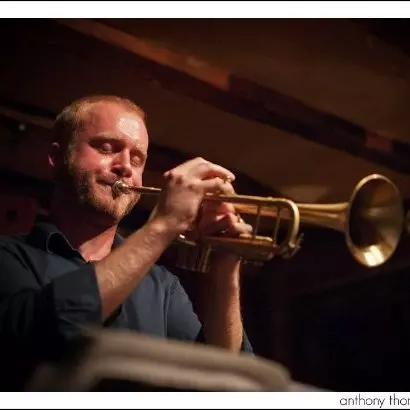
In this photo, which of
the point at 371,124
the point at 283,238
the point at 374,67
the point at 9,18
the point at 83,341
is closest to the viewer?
the point at 83,341

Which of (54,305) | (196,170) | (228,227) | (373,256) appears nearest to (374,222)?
(373,256)

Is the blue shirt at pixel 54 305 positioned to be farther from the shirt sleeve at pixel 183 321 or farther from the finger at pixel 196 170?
the finger at pixel 196 170

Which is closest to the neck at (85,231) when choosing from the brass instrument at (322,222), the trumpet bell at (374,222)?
the brass instrument at (322,222)

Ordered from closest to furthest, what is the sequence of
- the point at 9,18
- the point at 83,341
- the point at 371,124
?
1. the point at 83,341
2. the point at 9,18
3. the point at 371,124

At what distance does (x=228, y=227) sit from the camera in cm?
136

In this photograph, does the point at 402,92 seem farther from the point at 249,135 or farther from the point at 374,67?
the point at 249,135

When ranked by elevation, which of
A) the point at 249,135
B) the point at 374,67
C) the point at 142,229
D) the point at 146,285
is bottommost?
the point at 146,285

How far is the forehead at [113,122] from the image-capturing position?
1.44 metres

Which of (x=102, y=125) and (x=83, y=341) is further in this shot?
(x=102, y=125)

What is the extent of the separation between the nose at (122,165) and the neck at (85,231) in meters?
0.13

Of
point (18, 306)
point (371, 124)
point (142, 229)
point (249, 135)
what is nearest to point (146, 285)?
point (142, 229)

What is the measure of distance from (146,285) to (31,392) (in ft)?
1.24

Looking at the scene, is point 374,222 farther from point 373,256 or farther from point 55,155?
point 55,155

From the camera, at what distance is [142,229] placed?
125 centimetres
